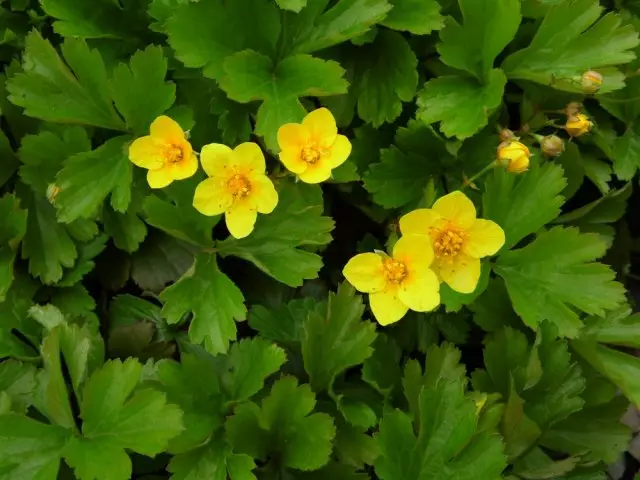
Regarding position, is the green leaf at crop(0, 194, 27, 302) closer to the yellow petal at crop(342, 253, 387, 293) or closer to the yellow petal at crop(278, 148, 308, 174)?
the yellow petal at crop(278, 148, 308, 174)

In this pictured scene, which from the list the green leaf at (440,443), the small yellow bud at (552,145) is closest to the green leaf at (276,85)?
the small yellow bud at (552,145)

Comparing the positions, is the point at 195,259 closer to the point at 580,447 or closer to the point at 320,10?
the point at 320,10

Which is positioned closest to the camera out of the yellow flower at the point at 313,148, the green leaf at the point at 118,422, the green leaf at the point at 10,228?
the green leaf at the point at 118,422

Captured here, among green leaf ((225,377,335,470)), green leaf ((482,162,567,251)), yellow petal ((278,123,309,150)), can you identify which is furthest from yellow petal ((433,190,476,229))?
green leaf ((225,377,335,470))

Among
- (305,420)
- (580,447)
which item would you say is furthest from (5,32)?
(580,447)

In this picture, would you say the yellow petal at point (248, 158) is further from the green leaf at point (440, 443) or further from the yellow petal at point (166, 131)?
the green leaf at point (440, 443)

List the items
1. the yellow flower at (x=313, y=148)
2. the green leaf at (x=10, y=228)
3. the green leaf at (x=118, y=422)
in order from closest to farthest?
the green leaf at (x=118, y=422) → the yellow flower at (x=313, y=148) → the green leaf at (x=10, y=228)

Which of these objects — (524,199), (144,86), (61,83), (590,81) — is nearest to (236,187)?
(144,86)
